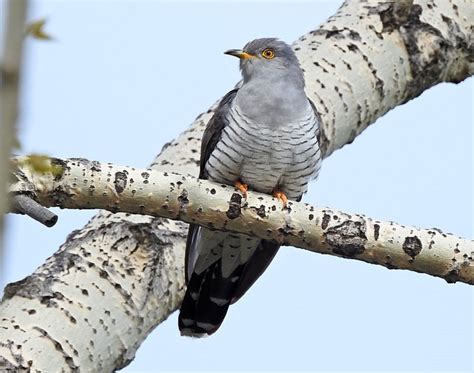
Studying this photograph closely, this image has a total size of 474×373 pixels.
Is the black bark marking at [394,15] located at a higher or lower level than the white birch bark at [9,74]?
higher

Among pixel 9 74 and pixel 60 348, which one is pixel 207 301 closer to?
pixel 60 348

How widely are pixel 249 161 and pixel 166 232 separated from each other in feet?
1.62

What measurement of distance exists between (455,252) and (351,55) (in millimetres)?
1748

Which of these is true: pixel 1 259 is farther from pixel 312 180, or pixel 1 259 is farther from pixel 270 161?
pixel 312 180

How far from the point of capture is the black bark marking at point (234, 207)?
8.05ft

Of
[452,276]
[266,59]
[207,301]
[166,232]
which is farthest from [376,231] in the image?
[266,59]

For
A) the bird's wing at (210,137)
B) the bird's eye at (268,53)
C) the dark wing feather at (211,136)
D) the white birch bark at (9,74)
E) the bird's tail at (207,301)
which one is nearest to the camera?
the white birch bark at (9,74)

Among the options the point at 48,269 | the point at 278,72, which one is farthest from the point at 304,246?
the point at 278,72

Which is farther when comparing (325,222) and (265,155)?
(265,155)

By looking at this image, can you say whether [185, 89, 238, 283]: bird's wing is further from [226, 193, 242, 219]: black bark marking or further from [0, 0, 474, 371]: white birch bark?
[226, 193, 242, 219]: black bark marking

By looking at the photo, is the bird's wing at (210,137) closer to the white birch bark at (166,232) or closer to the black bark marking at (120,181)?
the white birch bark at (166,232)

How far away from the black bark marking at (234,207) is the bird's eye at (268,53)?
1.58 meters

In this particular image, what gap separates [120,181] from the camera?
2318 mm

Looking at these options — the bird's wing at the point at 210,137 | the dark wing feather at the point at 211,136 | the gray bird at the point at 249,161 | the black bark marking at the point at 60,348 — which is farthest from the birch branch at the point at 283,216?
the dark wing feather at the point at 211,136
